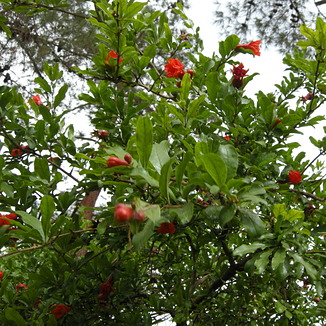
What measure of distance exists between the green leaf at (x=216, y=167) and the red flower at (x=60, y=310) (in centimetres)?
94

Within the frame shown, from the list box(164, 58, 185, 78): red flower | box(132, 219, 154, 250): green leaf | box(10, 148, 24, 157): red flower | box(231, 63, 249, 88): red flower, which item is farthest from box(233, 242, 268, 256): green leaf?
box(10, 148, 24, 157): red flower

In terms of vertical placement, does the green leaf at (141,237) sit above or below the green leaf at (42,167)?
below

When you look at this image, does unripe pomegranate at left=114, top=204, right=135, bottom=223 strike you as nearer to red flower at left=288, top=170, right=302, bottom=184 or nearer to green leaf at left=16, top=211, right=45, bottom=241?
green leaf at left=16, top=211, right=45, bottom=241

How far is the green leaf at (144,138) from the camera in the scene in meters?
0.95

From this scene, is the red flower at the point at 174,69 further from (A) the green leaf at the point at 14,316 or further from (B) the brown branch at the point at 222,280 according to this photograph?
(A) the green leaf at the point at 14,316

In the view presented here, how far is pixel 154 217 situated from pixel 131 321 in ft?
3.30

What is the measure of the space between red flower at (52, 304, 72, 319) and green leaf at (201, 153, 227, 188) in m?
0.94

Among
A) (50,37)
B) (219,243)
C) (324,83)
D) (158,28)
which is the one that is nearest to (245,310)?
(219,243)

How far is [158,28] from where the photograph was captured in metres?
2.12

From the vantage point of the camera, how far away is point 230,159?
0.97 metres

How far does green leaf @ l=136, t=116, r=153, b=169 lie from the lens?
945 millimetres

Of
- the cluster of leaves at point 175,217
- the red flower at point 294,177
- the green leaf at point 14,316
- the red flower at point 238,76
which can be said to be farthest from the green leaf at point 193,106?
the green leaf at point 14,316

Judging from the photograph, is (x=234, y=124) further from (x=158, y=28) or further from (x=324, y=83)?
(x=158, y=28)

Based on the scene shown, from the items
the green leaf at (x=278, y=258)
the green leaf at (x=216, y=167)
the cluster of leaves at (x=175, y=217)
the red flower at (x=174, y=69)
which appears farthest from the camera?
the red flower at (x=174, y=69)
